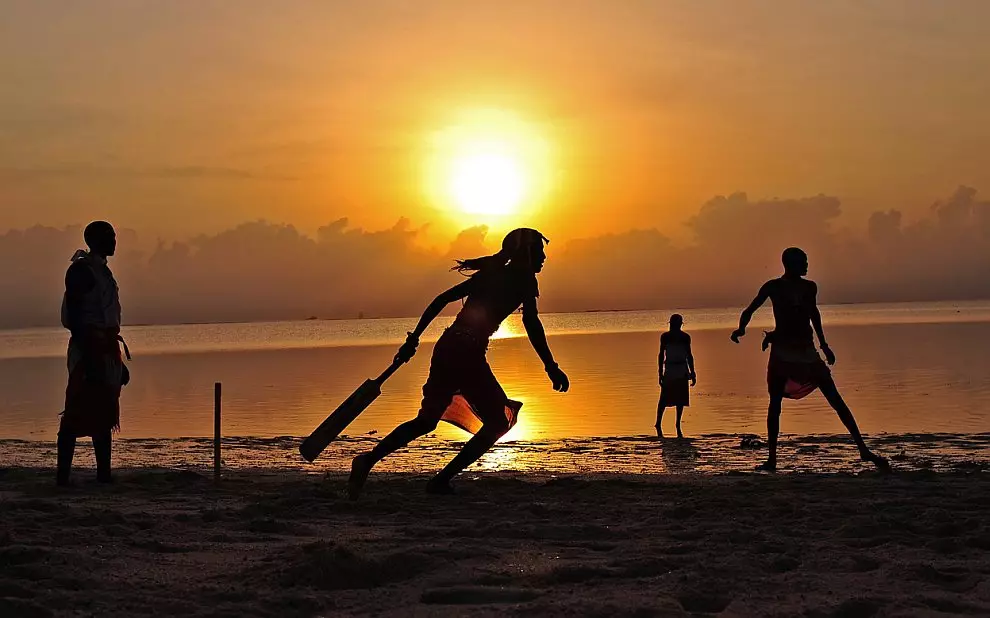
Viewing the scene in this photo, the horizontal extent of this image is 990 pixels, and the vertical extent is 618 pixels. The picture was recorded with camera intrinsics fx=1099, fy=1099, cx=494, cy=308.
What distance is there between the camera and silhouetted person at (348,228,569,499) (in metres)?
7.68

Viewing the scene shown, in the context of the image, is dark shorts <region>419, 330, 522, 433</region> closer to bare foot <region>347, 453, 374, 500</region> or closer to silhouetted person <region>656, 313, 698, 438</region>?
bare foot <region>347, 453, 374, 500</region>

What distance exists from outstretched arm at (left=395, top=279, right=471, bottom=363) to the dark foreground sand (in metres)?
1.03

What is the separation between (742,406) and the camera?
65.9 ft

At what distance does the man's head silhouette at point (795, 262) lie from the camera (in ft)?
32.3

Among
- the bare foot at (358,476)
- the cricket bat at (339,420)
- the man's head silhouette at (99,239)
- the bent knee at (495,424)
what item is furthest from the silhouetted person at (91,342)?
the bent knee at (495,424)

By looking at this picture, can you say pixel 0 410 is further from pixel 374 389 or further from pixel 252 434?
pixel 374 389

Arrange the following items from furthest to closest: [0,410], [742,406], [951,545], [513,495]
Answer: [0,410]
[742,406]
[513,495]
[951,545]

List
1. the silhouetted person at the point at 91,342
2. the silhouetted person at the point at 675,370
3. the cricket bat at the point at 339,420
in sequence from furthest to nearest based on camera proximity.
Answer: the silhouetted person at the point at 675,370
the silhouetted person at the point at 91,342
the cricket bat at the point at 339,420

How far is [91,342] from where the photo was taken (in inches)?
339

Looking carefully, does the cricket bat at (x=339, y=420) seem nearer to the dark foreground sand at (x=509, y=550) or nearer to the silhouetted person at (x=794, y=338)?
the dark foreground sand at (x=509, y=550)

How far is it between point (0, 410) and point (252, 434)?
331 inches

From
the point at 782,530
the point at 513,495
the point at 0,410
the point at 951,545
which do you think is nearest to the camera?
the point at 951,545

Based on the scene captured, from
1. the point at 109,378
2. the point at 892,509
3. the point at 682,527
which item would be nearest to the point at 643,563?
the point at 682,527

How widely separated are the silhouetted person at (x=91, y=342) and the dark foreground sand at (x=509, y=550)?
0.50 meters
